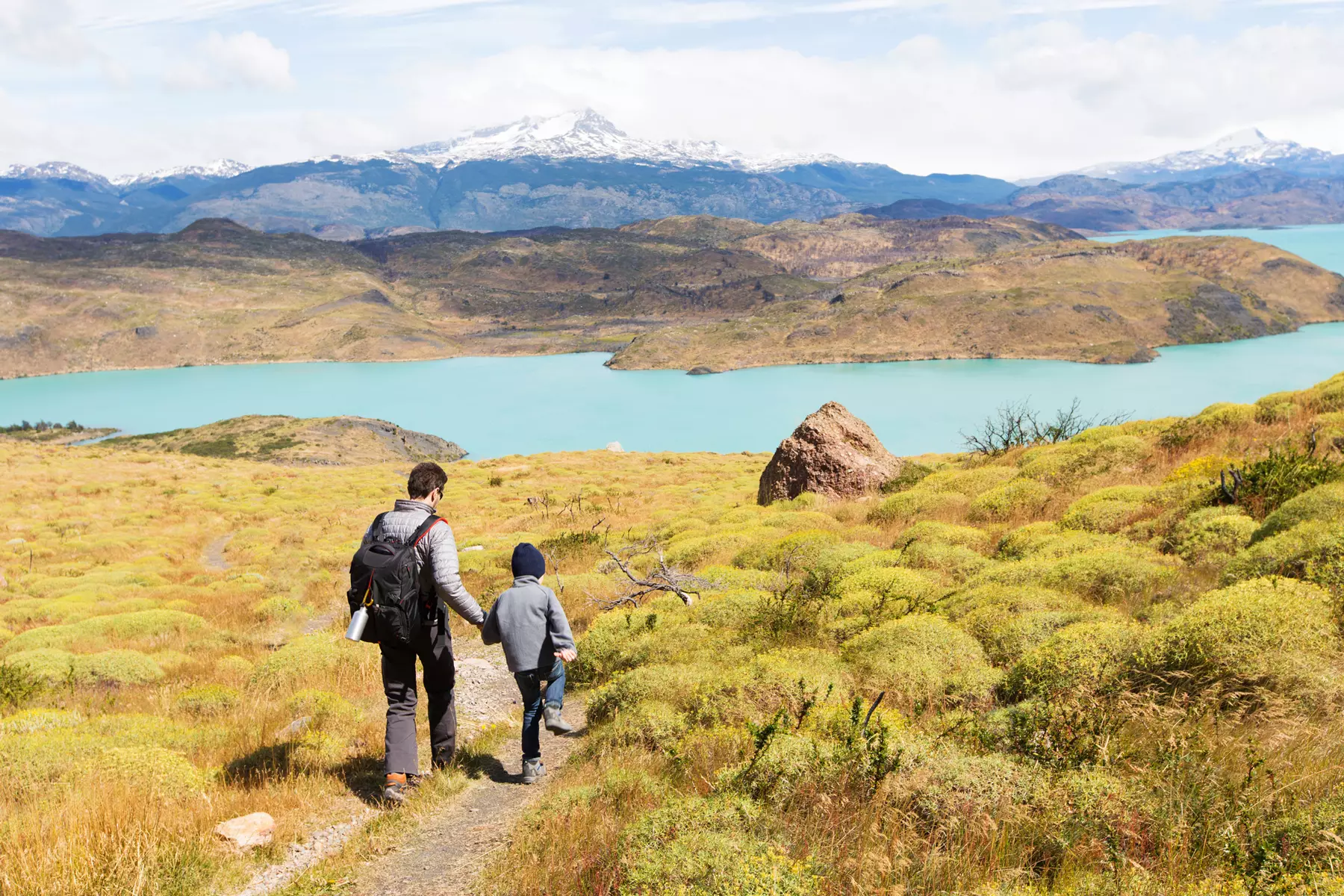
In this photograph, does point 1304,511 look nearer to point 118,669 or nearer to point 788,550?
point 788,550

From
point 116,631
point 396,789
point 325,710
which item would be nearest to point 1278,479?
point 396,789

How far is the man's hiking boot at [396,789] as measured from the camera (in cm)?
638

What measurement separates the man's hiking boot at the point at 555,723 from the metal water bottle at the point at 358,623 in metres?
2.18

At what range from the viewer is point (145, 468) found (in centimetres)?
6481

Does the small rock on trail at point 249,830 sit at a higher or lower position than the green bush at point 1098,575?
lower

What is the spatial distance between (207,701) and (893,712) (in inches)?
316

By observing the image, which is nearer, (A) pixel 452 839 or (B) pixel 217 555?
(A) pixel 452 839

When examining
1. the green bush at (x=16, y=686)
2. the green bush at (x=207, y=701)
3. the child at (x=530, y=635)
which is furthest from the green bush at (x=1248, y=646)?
the green bush at (x=16, y=686)

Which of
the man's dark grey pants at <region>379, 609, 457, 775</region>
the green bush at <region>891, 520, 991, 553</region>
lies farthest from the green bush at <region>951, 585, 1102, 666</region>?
the man's dark grey pants at <region>379, 609, 457, 775</region>

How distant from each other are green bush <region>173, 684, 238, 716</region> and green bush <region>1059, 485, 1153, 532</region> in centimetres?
1141

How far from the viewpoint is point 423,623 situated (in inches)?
254

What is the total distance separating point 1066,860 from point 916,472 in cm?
1820

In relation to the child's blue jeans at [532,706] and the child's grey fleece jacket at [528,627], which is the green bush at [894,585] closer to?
the child's grey fleece jacket at [528,627]

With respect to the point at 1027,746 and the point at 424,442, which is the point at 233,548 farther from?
the point at 424,442
